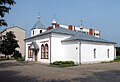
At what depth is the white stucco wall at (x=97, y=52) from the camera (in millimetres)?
30266

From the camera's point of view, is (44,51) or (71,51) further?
(44,51)

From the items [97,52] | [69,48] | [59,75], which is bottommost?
[59,75]

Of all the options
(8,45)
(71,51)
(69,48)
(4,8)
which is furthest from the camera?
(8,45)

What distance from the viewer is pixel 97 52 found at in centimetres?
3262

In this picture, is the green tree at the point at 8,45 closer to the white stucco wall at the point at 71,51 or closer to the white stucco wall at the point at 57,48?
the white stucco wall at the point at 57,48

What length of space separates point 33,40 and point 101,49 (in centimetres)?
1173

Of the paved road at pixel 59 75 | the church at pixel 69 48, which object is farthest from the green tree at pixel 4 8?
the church at pixel 69 48

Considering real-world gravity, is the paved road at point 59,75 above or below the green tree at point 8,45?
below

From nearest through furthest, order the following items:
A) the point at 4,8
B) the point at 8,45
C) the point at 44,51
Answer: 1. the point at 4,8
2. the point at 44,51
3. the point at 8,45

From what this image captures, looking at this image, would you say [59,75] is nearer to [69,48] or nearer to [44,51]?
[69,48]

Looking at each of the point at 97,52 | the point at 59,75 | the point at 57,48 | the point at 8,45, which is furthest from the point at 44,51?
the point at 8,45

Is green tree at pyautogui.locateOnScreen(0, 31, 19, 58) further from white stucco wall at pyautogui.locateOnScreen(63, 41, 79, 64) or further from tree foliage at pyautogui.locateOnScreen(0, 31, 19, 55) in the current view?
white stucco wall at pyautogui.locateOnScreen(63, 41, 79, 64)

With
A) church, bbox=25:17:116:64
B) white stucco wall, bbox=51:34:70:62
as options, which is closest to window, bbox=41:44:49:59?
church, bbox=25:17:116:64

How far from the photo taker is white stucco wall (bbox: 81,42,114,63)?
99.3 feet
